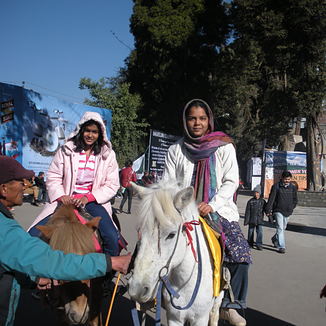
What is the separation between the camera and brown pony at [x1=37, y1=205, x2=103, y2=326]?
8.95 feet

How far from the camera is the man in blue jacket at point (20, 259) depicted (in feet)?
6.48

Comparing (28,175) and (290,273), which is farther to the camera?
(290,273)

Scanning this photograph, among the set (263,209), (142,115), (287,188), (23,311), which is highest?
(142,115)

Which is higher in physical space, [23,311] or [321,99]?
[321,99]

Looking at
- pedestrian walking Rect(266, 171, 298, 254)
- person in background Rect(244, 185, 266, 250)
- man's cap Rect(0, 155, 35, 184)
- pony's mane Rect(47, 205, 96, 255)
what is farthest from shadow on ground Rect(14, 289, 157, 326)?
pedestrian walking Rect(266, 171, 298, 254)

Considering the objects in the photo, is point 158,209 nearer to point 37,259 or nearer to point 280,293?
point 37,259

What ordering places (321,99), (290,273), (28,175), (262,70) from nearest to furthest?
(28,175)
(290,273)
(321,99)
(262,70)

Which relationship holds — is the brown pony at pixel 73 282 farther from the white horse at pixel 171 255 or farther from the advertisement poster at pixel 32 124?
the advertisement poster at pixel 32 124

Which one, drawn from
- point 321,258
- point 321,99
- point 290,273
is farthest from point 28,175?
point 321,99

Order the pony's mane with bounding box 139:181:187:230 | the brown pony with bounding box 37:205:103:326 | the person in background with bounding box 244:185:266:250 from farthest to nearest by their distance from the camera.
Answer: the person in background with bounding box 244:185:266:250, the brown pony with bounding box 37:205:103:326, the pony's mane with bounding box 139:181:187:230

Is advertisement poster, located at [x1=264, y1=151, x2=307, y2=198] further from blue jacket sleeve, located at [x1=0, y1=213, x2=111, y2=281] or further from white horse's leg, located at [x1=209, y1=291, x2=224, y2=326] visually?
blue jacket sleeve, located at [x1=0, y1=213, x2=111, y2=281]

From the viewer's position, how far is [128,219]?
13.0 m

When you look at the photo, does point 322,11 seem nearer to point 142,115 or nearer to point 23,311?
point 142,115

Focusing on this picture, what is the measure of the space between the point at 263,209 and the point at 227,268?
669 cm
